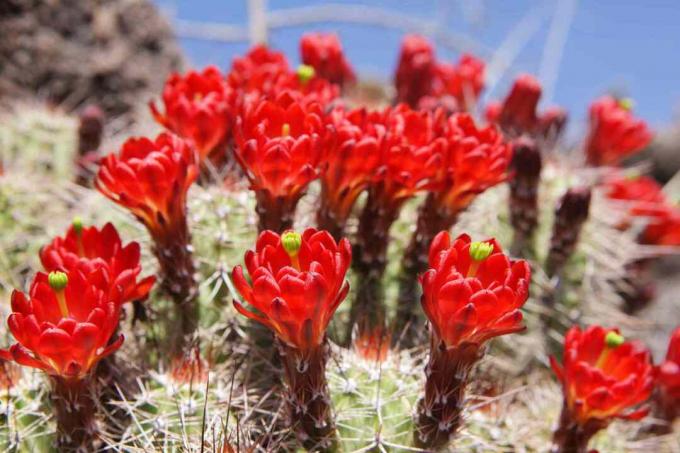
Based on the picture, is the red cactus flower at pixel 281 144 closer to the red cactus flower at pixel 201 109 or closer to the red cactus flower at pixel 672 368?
the red cactus flower at pixel 201 109

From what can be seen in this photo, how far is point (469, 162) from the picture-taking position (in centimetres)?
171

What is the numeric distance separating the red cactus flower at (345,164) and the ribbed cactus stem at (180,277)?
331mm

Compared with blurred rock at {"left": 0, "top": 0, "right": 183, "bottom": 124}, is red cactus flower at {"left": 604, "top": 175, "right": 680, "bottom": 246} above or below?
below

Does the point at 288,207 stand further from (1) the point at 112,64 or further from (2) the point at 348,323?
(1) the point at 112,64

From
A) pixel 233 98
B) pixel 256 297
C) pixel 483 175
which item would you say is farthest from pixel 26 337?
pixel 483 175

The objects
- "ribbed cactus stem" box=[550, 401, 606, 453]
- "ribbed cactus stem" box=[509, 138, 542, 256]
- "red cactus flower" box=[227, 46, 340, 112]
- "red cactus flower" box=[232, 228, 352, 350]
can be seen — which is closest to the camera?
"red cactus flower" box=[232, 228, 352, 350]

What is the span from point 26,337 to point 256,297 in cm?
42

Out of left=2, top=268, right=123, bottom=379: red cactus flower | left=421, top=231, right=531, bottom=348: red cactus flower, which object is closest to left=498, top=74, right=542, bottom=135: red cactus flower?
left=421, top=231, right=531, bottom=348: red cactus flower

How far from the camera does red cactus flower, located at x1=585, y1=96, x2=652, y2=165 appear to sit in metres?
2.61

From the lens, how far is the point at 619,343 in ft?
5.17

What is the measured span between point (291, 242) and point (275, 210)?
0.34 metres

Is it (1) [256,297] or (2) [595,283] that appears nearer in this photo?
(1) [256,297]

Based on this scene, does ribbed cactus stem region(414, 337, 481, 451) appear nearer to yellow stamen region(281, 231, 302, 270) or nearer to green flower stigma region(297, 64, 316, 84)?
yellow stamen region(281, 231, 302, 270)

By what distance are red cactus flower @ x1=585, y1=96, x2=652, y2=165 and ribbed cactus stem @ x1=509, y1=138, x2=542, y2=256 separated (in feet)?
1.91
